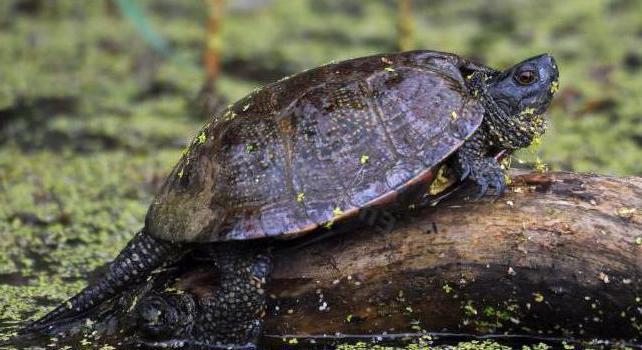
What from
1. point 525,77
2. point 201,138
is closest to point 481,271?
point 525,77

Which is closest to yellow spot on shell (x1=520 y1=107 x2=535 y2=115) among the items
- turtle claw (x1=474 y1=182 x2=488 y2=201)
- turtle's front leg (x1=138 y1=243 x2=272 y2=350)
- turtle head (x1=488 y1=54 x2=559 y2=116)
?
turtle head (x1=488 y1=54 x2=559 y2=116)

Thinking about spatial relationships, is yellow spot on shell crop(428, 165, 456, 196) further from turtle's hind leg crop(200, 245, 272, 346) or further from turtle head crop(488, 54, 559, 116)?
turtle's hind leg crop(200, 245, 272, 346)

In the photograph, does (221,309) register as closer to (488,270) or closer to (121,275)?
(121,275)

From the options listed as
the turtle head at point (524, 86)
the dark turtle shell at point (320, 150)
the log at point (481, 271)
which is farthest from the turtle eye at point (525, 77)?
the log at point (481, 271)

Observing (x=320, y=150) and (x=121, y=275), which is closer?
(x=320, y=150)

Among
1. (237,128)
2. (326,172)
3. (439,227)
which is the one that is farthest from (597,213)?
(237,128)

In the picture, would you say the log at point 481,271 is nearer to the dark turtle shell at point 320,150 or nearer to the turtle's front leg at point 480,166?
the turtle's front leg at point 480,166
